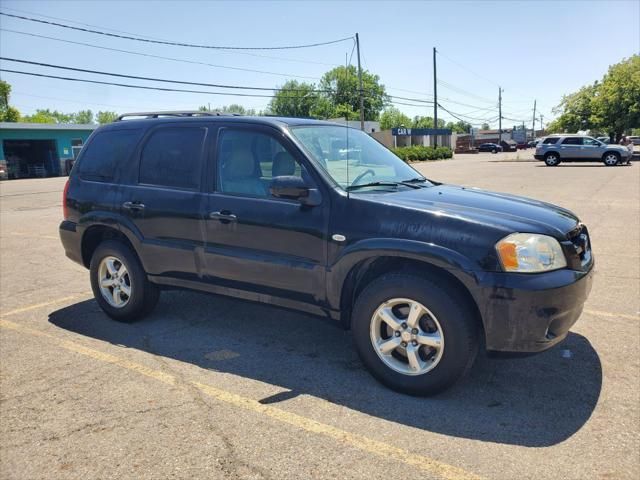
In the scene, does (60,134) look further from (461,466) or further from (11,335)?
(461,466)

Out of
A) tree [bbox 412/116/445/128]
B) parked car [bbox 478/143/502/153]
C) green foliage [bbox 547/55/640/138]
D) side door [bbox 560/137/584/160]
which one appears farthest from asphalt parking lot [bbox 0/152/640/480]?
tree [bbox 412/116/445/128]

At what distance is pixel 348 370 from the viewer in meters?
Result: 3.87

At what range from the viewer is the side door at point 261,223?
3.76 meters

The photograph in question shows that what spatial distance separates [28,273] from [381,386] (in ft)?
18.5

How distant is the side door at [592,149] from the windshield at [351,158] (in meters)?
30.1

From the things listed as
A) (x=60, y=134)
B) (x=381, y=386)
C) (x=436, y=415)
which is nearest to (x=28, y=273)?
(x=381, y=386)

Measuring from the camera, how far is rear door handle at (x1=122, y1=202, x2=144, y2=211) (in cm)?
465

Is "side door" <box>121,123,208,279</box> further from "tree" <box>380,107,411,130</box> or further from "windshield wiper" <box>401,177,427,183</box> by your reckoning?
"tree" <box>380,107,411,130</box>

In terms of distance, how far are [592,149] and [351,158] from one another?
30958mm

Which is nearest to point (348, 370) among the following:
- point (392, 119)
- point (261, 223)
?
point (261, 223)

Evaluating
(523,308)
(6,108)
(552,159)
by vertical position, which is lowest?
(552,159)

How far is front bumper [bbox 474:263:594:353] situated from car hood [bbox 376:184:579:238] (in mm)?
315

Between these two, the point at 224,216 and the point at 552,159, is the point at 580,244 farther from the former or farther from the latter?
the point at 552,159

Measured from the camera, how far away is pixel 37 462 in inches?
110
